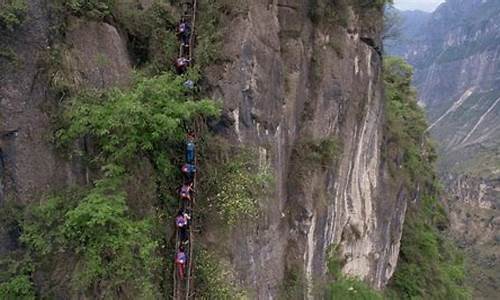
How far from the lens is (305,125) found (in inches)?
516

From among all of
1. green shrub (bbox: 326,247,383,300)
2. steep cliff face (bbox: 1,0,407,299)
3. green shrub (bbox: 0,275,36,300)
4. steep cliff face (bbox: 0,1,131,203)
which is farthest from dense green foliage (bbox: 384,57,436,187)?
green shrub (bbox: 0,275,36,300)

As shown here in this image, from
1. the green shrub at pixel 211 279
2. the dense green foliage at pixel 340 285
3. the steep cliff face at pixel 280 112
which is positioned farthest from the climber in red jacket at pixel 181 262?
the dense green foliage at pixel 340 285

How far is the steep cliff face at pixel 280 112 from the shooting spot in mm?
8664

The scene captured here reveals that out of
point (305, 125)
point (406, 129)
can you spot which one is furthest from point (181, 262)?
point (406, 129)

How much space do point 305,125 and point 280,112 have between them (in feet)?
5.57

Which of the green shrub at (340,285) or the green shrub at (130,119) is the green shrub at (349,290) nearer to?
the green shrub at (340,285)

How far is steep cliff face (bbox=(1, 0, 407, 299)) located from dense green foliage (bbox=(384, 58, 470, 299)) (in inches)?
130

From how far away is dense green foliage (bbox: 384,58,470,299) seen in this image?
21.1 metres

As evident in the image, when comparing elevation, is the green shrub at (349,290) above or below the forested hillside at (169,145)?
below

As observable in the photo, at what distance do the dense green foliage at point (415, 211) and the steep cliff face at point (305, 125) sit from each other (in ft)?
9.51

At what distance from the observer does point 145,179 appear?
8984mm

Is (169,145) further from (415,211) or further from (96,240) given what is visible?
(415,211)

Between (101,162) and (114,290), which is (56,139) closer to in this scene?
(101,162)

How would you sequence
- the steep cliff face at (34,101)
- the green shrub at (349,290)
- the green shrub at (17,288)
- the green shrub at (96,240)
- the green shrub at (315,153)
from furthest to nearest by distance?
the green shrub at (349,290) → the green shrub at (315,153) → the steep cliff face at (34,101) → the green shrub at (17,288) → the green shrub at (96,240)
